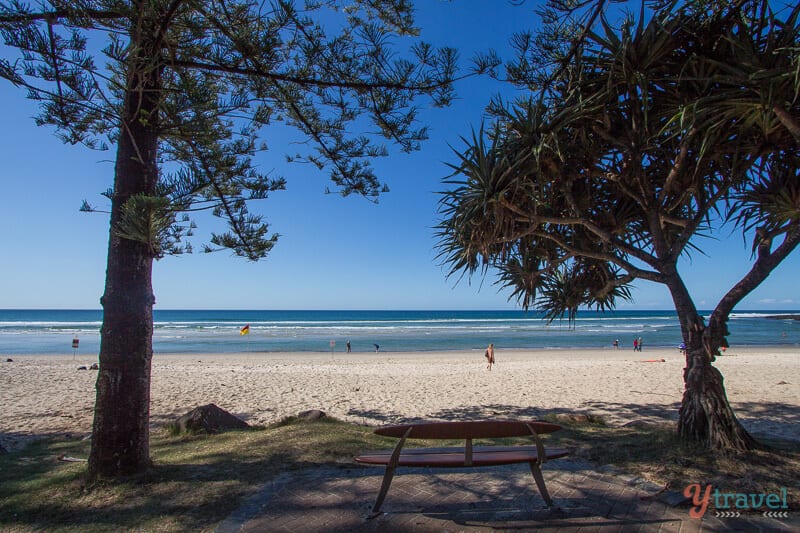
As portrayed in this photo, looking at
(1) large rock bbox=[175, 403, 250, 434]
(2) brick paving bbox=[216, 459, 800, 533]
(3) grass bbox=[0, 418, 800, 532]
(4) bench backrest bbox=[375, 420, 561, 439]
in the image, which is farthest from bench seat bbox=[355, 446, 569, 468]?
(1) large rock bbox=[175, 403, 250, 434]

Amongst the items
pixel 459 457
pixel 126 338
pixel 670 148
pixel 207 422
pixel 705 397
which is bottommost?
pixel 207 422

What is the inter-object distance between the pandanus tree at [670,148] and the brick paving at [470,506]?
1.50 m

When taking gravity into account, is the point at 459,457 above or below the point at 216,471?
above

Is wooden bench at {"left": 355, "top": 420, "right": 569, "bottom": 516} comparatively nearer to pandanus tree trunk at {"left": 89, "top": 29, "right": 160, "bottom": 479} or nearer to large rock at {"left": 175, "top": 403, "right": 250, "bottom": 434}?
pandanus tree trunk at {"left": 89, "top": 29, "right": 160, "bottom": 479}

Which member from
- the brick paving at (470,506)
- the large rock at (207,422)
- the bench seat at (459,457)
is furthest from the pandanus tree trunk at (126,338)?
the large rock at (207,422)

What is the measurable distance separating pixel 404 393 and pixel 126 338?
8.24 metres

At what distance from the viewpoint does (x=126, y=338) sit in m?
3.80

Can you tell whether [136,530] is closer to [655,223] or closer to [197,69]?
[197,69]

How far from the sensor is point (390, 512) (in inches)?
123

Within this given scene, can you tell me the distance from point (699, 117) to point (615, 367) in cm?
1564

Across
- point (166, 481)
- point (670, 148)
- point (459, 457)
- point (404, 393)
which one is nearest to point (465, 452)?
point (459, 457)

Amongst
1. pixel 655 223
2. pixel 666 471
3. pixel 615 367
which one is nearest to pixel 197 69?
pixel 655 223

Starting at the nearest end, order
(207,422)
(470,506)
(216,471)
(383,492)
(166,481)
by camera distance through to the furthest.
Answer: (383,492) < (470,506) < (166,481) < (216,471) < (207,422)

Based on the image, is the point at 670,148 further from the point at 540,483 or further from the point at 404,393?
the point at 404,393
